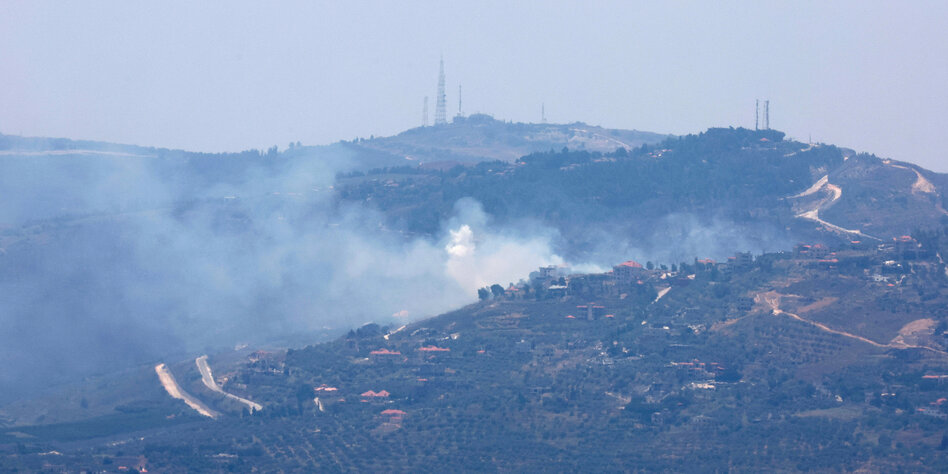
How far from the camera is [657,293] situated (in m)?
141

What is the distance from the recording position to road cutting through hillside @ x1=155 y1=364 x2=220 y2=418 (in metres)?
126

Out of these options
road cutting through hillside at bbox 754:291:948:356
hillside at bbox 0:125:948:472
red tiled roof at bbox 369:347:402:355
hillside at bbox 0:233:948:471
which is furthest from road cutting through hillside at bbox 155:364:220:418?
road cutting through hillside at bbox 754:291:948:356

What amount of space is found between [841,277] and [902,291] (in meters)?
4.83

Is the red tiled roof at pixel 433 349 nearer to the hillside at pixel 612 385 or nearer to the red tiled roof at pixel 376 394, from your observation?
the hillside at pixel 612 385

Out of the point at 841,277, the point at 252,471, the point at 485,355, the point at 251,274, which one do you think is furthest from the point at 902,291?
the point at 251,274

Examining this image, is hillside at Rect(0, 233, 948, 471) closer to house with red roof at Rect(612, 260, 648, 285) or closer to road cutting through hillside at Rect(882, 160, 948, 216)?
house with red roof at Rect(612, 260, 648, 285)

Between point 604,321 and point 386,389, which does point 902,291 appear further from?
point 386,389

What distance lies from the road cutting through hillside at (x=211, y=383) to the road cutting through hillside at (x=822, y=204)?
189 feet

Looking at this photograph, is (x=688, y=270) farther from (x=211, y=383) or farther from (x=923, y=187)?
(x=923, y=187)

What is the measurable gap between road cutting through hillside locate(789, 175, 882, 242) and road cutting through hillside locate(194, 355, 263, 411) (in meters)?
57.7

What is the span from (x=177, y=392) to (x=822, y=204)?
70.3m

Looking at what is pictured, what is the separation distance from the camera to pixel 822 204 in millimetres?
179875

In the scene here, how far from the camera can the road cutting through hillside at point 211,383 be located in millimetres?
125125

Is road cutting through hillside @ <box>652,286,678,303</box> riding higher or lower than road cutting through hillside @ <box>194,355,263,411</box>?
higher
